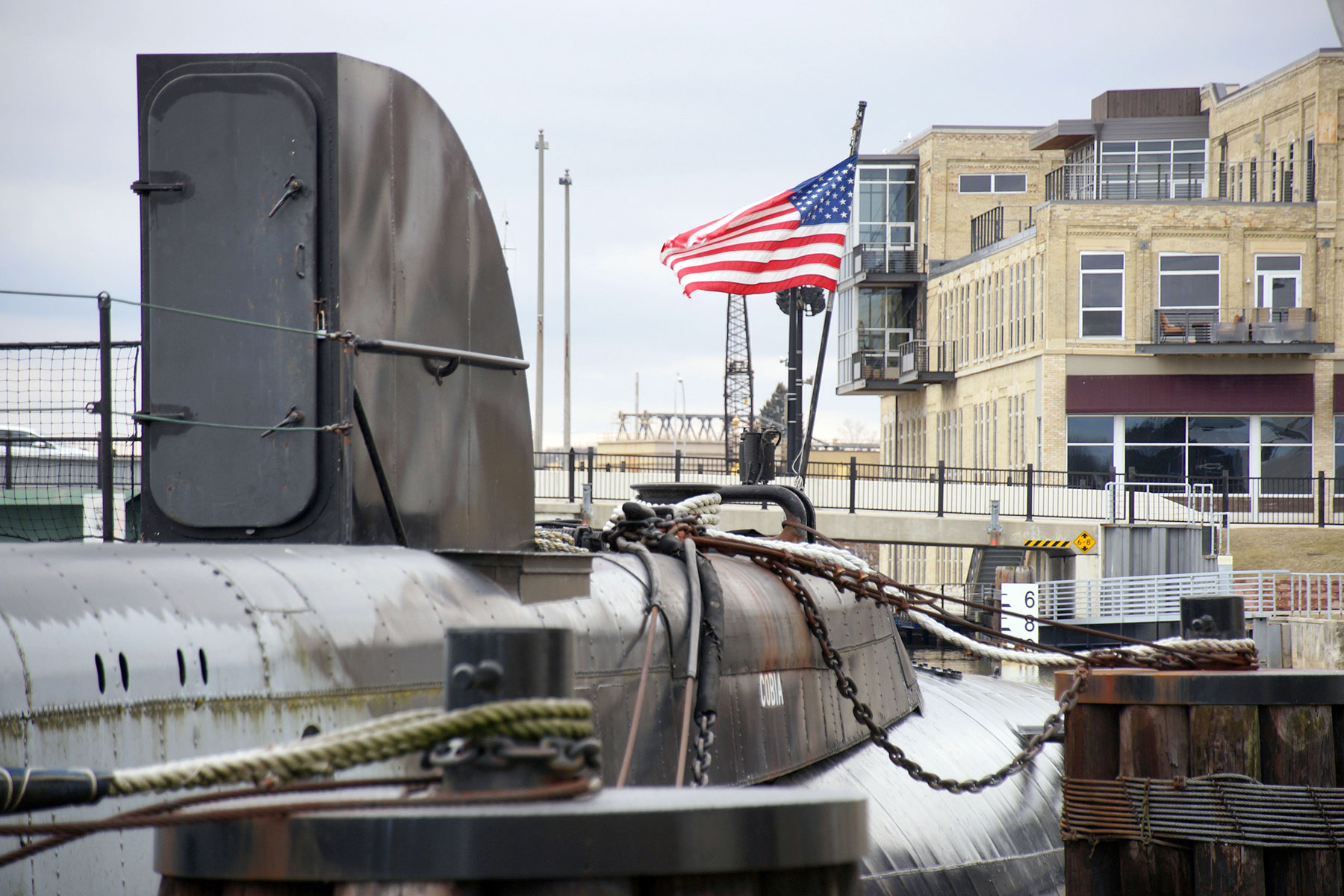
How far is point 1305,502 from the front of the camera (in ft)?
141

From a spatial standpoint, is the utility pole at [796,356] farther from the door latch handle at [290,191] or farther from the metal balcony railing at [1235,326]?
the metal balcony railing at [1235,326]

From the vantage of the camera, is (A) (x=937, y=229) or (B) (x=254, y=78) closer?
(B) (x=254, y=78)

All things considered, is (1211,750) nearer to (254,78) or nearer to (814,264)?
(254,78)

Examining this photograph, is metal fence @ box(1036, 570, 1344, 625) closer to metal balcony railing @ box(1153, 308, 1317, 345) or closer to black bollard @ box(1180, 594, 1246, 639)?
metal balcony railing @ box(1153, 308, 1317, 345)

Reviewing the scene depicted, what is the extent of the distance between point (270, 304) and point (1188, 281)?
43063 millimetres

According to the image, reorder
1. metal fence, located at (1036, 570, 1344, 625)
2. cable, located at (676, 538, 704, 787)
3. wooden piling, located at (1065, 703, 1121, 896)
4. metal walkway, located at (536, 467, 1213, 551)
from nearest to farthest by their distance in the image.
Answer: cable, located at (676, 538, 704, 787) < wooden piling, located at (1065, 703, 1121, 896) < metal fence, located at (1036, 570, 1344, 625) < metal walkway, located at (536, 467, 1213, 551)

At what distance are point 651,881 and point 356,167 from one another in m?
4.09

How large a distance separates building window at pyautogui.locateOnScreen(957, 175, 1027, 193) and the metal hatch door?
52814 mm

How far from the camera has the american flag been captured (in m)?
16.8

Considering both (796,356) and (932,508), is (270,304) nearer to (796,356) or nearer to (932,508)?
(796,356)

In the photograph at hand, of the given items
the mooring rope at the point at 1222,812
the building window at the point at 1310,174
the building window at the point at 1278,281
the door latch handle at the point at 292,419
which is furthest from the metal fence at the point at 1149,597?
the door latch handle at the point at 292,419

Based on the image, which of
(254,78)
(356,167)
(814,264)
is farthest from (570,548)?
(814,264)

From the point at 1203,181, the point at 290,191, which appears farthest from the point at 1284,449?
the point at 290,191

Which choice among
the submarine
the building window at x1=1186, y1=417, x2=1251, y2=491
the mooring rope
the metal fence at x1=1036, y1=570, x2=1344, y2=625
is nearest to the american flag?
the submarine
